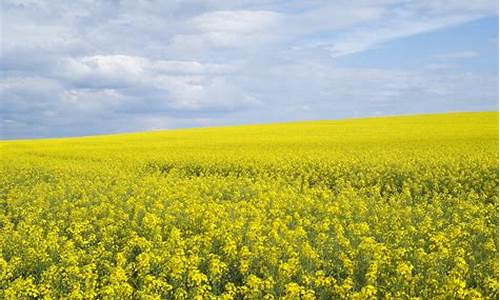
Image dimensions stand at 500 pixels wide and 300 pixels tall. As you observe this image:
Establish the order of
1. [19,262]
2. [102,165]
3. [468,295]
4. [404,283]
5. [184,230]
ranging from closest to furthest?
[468,295], [404,283], [19,262], [184,230], [102,165]

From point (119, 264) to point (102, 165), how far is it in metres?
22.8

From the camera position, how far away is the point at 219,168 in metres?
28.4

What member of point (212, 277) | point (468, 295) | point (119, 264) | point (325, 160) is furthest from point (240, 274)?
point (325, 160)

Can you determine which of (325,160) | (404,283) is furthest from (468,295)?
(325,160)

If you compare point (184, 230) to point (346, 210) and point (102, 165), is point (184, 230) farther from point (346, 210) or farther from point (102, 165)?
point (102, 165)

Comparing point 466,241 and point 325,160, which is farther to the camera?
point 325,160

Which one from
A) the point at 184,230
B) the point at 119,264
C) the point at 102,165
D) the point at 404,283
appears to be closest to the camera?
the point at 404,283

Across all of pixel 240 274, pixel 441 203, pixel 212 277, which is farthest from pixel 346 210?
pixel 212 277

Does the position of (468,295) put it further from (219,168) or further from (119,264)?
(219,168)

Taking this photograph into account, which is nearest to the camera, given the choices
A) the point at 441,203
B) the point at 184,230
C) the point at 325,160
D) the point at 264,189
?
the point at 184,230

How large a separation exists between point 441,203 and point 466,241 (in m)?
5.73

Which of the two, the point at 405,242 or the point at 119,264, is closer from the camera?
the point at 119,264

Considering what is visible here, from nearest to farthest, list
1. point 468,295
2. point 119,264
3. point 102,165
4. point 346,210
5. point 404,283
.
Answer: point 468,295, point 404,283, point 119,264, point 346,210, point 102,165

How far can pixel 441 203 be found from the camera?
55.0ft
